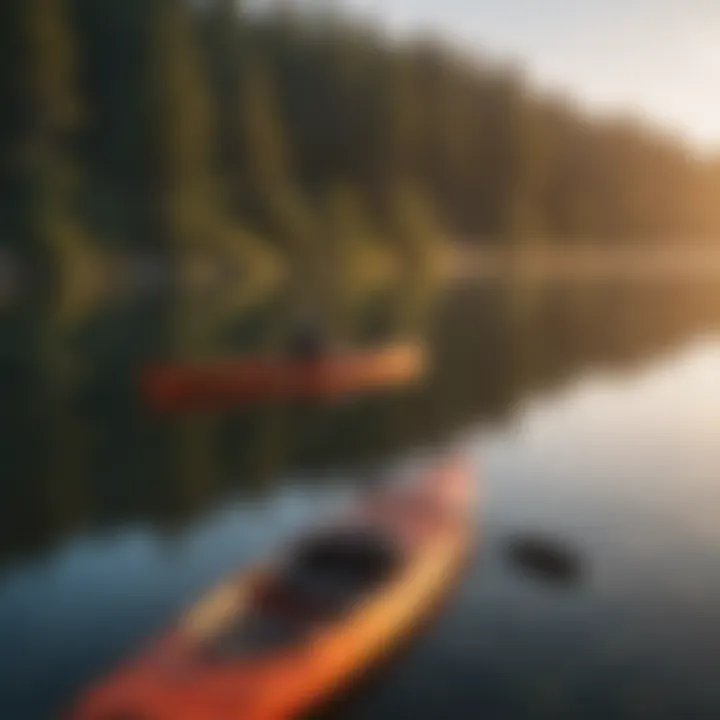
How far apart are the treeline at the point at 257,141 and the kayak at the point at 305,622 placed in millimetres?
60115

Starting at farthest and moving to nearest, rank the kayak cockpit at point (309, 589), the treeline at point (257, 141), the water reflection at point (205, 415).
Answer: the treeline at point (257, 141) → the water reflection at point (205, 415) → the kayak cockpit at point (309, 589)

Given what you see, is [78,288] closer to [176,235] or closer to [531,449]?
[176,235]

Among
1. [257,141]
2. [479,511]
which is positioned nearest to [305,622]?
[479,511]

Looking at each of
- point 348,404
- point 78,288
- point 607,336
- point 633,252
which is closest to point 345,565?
point 348,404

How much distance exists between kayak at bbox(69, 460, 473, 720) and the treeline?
60115 mm

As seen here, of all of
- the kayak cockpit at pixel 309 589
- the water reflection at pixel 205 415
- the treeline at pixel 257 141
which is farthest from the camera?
the treeline at pixel 257 141

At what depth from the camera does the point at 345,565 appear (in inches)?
508

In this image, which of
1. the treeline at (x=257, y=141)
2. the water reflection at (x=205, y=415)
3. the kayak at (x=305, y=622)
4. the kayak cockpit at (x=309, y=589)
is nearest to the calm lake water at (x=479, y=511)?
the water reflection at (x=205, y=415)

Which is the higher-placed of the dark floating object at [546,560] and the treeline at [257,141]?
the treeline at [257,141]

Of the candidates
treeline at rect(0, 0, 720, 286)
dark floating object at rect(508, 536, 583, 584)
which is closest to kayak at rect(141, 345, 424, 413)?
dark floating object at rect(508, 536, 583, 584)

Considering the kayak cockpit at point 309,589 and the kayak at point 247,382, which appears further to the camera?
the kayak at point 247,382

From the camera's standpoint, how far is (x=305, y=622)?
11.3 m

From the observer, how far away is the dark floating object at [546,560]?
15000 millimetres

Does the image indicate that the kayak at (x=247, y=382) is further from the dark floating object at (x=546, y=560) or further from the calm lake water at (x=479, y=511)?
the dark floating object at (x=546, y=560)
